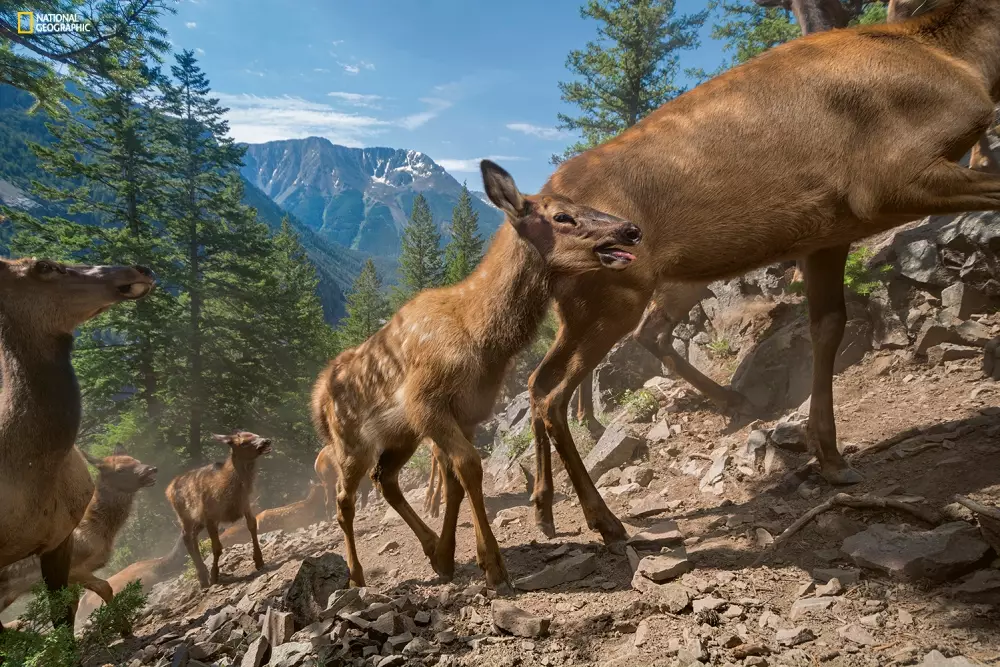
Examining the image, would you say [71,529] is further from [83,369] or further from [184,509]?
[83,369]

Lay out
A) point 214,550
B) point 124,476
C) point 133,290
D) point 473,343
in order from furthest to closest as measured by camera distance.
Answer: point 214,550 → point 124,476 → point 133,290 → point 473,343

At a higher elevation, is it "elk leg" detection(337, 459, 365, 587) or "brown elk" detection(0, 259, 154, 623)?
"brown elk" detection(0, 259, 154, 623)

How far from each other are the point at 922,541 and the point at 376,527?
616cm

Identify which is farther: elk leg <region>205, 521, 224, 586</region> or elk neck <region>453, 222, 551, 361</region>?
elk leg <region>205, 521, 224, 586</region>

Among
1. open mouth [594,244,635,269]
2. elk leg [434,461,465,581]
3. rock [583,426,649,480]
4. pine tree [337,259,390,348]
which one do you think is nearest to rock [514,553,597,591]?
elk leg [434,461,465,581]

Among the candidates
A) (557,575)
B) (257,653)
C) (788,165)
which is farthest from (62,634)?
(788,165)

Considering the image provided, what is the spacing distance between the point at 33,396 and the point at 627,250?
441 cm

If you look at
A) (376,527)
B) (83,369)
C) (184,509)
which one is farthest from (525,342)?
(83,369)

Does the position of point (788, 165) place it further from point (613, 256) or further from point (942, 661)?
point (942, 661)

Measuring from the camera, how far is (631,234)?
3285 mm

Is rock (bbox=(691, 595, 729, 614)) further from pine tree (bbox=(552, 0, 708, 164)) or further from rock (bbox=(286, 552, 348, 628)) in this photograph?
pine tree (bbox=(552, 0, 708, 164))

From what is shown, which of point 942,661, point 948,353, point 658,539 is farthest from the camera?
point 948,353

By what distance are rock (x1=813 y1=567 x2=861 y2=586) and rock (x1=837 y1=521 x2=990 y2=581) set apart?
21 mm

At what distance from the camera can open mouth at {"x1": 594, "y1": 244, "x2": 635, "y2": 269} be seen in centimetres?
342
